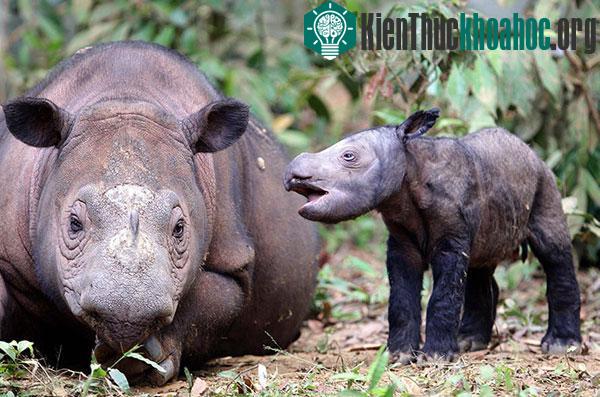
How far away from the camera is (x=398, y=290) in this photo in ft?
20.5

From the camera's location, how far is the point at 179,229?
224 inches

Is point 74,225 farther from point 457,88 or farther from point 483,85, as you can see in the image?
point 483,85

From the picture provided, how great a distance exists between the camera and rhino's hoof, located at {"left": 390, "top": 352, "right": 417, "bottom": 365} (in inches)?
243

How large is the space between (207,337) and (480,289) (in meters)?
1.62

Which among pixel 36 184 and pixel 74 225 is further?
pixel 36 184

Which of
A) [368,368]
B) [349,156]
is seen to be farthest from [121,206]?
[368,368]

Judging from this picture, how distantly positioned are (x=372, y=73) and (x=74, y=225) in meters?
3.06

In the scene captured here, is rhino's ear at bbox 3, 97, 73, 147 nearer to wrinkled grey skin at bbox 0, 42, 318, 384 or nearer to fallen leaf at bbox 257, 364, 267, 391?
wrinkled grey skin at bbox 0, 42, 318, 384

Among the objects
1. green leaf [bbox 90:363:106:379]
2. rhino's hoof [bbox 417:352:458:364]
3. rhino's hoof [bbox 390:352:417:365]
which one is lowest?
rhino's hoof [bbox 390:352:417:365]

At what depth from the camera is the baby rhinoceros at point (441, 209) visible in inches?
232

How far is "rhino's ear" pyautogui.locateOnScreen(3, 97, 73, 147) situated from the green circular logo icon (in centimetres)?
245

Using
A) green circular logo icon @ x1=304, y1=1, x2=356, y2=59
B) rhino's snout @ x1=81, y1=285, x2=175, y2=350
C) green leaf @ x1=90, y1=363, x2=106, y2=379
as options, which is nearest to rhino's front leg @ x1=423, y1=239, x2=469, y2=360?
rhino's snout @ x1=81, y1=285, x2=175, y2=350

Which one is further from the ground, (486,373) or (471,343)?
(486,373)

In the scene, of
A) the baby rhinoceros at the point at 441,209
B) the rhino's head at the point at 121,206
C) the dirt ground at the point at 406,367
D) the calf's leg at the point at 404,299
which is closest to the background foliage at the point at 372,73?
the dirt ground at the point at 406,367
